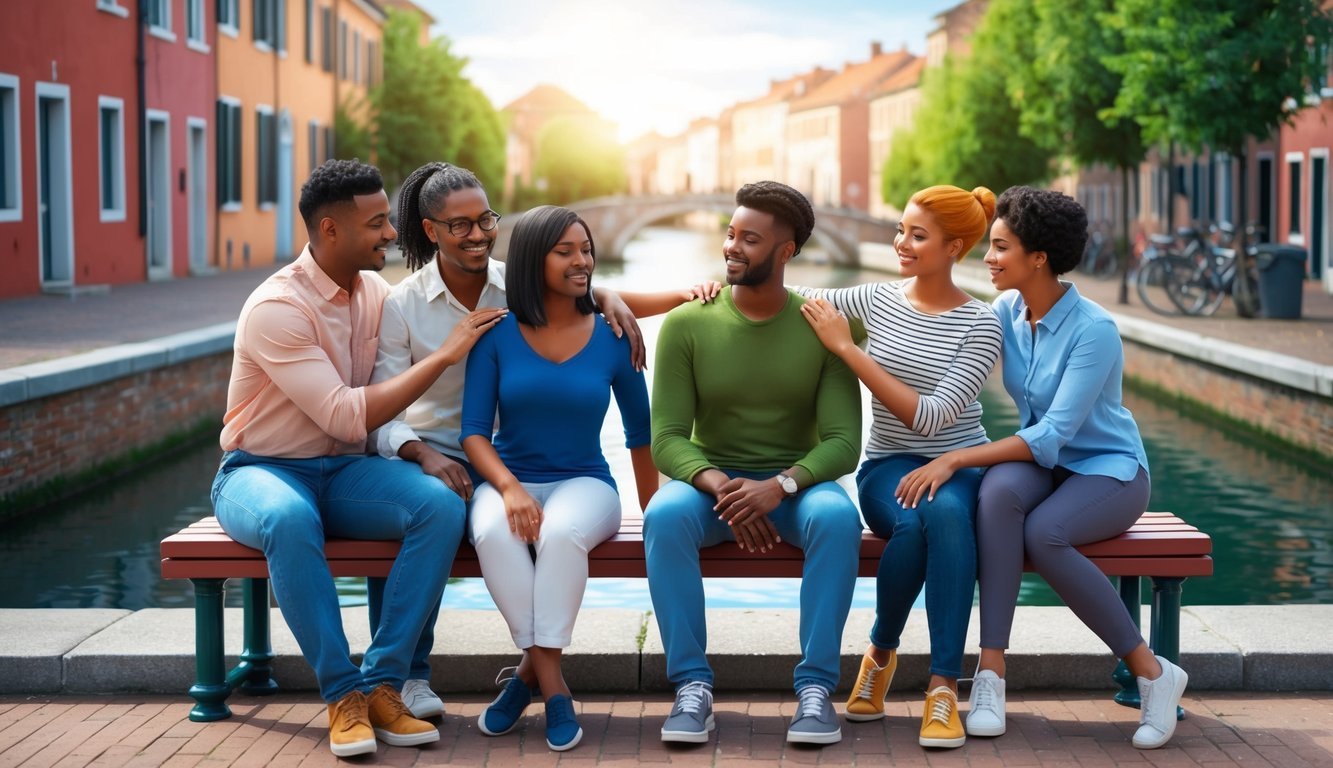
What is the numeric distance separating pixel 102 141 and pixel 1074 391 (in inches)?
711

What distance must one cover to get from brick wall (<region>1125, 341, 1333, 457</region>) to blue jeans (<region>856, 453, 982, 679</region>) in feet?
23.4

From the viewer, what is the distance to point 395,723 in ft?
13.8

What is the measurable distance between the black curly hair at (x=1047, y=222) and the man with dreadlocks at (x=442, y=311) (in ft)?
2.61

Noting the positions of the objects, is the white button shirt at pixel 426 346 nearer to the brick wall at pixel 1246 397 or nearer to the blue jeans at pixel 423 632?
the blue jeans at pixel 423 632

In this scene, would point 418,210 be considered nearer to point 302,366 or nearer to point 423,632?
point 302,366

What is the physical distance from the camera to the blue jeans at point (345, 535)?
4176mm

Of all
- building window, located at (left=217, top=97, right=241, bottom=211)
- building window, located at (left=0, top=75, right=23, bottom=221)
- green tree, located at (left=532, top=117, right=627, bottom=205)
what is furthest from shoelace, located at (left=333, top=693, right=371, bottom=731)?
green tree, located at (left=532, top=117, right=627, bottom=205)

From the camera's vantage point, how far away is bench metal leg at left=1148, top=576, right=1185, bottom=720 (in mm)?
4457

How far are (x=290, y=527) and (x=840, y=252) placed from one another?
Result: 1986 inches

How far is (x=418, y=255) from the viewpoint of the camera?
4871 mm

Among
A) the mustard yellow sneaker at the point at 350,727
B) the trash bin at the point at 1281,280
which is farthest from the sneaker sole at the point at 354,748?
the trash bin at the point at 1281,280

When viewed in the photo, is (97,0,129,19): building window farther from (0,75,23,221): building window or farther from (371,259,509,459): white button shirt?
(371,259,509,459): white button shirt

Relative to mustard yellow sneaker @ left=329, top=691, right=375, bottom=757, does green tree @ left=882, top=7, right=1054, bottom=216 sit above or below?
above

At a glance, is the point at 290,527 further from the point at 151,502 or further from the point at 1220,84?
the point at 1220,84
